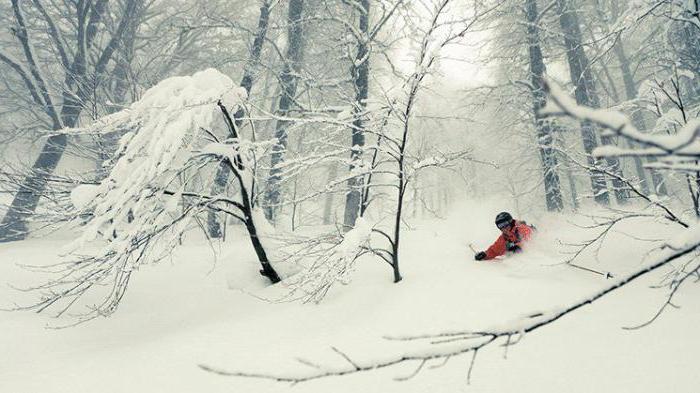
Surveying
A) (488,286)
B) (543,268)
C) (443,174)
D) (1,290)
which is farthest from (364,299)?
(443,174)

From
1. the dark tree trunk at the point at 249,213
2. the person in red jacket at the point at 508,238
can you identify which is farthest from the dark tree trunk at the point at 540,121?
the dark tree trunk at the point at 249,213

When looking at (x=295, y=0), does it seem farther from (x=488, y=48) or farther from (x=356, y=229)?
(x=356, y=229)

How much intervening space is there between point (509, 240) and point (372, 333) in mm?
2629

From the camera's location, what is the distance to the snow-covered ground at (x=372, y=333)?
2.12m

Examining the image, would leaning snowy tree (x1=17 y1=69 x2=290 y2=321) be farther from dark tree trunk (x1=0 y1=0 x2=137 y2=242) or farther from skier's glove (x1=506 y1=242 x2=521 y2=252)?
dark tree trunk (x1=0 y1=0 x2=137 y2=242)

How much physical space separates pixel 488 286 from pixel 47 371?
3112 millimetres

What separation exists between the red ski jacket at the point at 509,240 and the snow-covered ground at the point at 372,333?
26cm

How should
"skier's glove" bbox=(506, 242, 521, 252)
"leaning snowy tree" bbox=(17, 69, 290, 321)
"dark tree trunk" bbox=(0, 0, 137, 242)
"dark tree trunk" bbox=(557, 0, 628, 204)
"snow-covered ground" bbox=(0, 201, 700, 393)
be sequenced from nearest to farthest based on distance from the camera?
"snow-covered ground" bbox=(0, 201, 700, 393), "leaning snowy tree" bbox=(17, 69, 290, 321), "skier's glove" bbox=(506, 242, 521, 252), "dark tree trunk" bbox=(0, 0, 137, 242), "dark tree trunk" bbox=(557, 0, 628, 204)

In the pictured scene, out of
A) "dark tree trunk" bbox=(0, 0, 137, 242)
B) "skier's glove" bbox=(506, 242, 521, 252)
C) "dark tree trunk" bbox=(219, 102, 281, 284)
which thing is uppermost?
"dark tree trunk" bbox=(0, 0, 137, 242)

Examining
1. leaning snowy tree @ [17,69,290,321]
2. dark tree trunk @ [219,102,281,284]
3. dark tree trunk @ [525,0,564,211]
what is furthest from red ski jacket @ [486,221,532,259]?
dark tree trunk @ [525,0,564,211]

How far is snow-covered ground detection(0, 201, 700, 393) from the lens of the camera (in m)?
2.12

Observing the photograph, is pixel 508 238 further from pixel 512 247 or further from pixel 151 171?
pixel 151 171

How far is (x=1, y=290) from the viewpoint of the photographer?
381 centimetres

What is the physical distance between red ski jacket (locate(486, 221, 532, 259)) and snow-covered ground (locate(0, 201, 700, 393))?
0.26 metres
